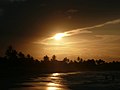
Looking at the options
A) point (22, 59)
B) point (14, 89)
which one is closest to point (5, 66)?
point (22, 59)

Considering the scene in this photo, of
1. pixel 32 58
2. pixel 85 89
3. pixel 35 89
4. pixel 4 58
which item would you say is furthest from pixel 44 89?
pixel 32 58

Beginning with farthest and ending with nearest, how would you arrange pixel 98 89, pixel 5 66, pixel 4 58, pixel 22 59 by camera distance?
pixel 22 59, pixel 4 58, pixel 5 66, pixel 98 89

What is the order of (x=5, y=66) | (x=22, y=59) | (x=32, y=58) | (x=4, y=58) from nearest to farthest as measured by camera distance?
1. (x=5, y=66)
2. (x=4, y=58)
3. (x=22, y=59)
4. (x=32, y=58)

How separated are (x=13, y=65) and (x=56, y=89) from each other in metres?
80.2

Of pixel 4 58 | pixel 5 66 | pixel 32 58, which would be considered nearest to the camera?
pixel 5 66

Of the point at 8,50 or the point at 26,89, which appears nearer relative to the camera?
the point at 26,89

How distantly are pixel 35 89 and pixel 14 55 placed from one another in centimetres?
9127

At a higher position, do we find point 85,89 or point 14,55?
point 14,55

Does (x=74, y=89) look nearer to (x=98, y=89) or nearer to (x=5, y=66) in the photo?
(x=98, y=89)

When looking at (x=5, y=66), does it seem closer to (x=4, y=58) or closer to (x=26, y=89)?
(x=4, y=58)

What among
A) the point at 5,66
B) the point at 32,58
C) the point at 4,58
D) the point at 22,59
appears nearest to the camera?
the point at 5,66

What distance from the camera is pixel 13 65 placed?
414ft

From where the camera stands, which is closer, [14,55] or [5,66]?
[5,66]

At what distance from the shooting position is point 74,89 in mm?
47344
